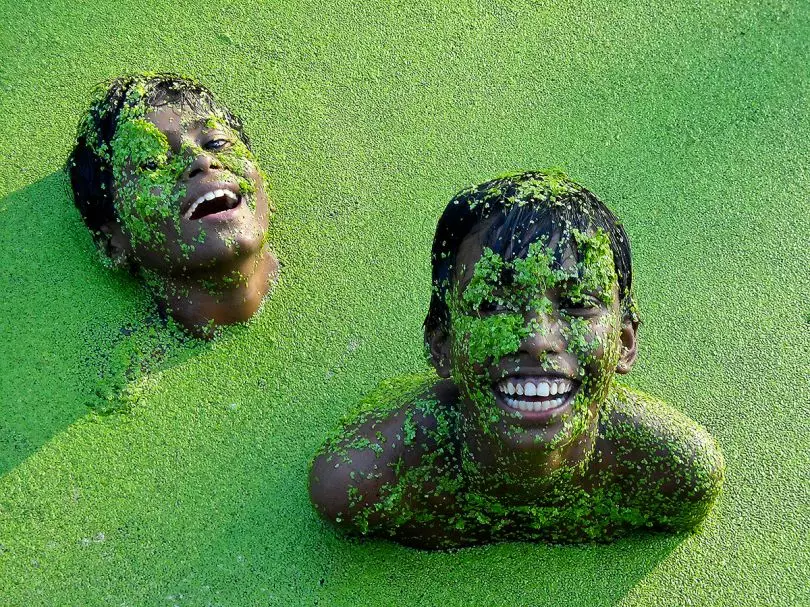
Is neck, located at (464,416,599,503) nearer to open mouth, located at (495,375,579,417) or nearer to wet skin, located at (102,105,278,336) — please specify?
open mouth, located at (495,375,579,417)

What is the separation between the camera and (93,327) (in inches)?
96.7

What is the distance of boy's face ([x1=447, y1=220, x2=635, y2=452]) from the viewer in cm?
170

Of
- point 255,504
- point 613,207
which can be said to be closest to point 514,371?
A: point 255,504

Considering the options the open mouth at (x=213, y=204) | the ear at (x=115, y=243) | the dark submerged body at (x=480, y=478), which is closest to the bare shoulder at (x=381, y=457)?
the dark submerged body at (x=480, y=478)

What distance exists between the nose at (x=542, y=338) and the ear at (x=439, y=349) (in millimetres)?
248

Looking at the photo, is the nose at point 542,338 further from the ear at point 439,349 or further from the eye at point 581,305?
the ear at point 439,349

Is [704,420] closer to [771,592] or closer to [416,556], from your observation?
[771,592]

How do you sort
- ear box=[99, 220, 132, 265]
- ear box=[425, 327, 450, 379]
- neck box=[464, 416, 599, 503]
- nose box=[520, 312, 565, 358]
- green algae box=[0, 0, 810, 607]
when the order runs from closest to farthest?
nose box=[520, 312, 565, 358] → neck box=[464, 416, 599, 503] → ear box=[425, 327, 450, 379] → green algae box=[0, 0, 810, 607] → ear box=[99, 220, 132, 265]

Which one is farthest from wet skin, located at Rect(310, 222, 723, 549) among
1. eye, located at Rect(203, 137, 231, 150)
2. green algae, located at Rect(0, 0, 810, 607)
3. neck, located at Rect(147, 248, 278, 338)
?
eye, located at Rect(203, 137, 231, 150)

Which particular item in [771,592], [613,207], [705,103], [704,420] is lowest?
[771,592]

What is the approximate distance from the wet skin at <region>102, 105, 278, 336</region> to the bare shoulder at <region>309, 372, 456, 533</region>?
0.54 m

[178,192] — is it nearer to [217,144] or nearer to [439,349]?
[217,144]

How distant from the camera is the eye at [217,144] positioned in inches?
93.7

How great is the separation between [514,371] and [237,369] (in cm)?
92
